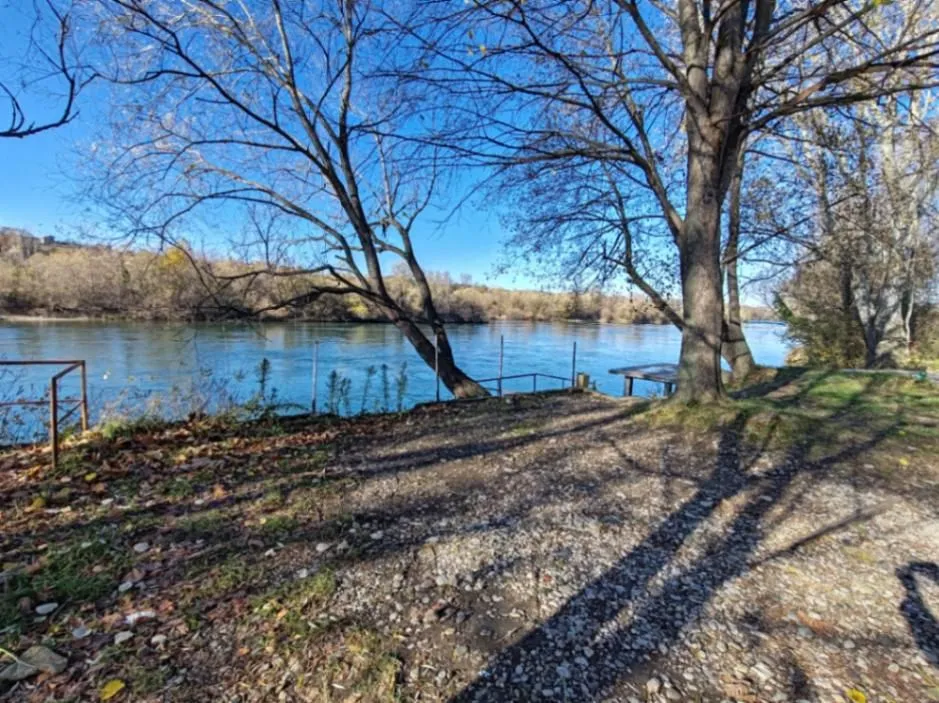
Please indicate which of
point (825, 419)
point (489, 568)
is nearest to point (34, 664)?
point (489, 568)

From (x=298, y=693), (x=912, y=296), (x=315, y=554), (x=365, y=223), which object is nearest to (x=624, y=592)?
(x=298, y=693)

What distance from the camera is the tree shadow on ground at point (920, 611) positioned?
176 cm

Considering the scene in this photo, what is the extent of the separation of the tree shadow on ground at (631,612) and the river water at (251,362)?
4.92 meters

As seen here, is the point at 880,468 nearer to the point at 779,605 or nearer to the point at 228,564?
the point at 779,605

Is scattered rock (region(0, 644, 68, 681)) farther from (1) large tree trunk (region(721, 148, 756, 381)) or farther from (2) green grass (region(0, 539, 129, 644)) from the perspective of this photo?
(1) large tree trunk (region(721, 148, 756, 381))

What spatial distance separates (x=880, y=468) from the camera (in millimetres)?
3549

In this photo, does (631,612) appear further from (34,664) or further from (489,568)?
(34,664)

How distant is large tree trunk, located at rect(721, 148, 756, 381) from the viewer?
28.6 feet

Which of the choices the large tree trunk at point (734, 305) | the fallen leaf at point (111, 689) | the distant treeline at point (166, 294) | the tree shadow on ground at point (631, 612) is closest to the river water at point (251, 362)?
the distant treeline at point (166, 294)

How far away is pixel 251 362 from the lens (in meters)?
15.8

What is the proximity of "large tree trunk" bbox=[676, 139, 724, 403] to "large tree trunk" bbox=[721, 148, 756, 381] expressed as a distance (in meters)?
4.53

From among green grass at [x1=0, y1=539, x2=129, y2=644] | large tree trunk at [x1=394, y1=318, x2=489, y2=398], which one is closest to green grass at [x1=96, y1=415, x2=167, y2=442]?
green grass at [x1=0, y1=539, x2=129, y2=644]

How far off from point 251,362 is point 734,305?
48.7 feet

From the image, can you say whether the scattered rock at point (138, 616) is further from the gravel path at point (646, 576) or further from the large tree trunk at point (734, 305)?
the large tree trunk at point (734, 305)
